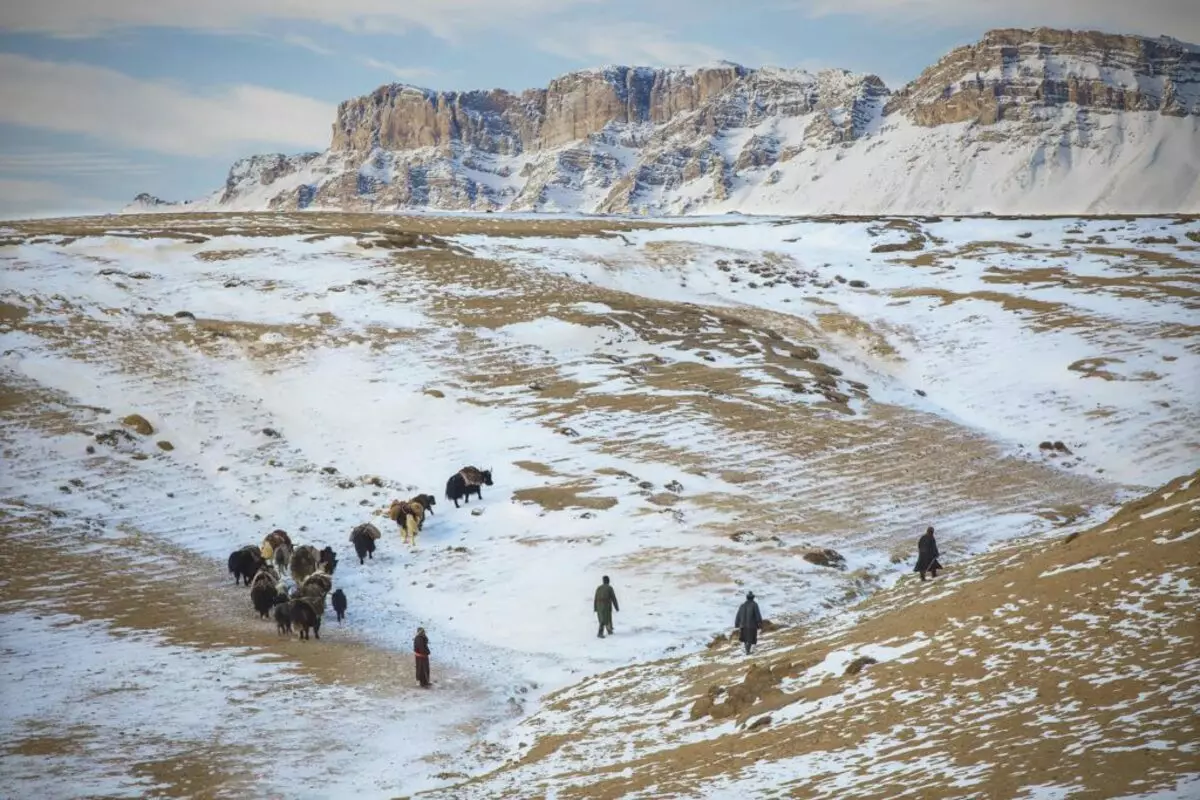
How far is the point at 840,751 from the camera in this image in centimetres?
1490

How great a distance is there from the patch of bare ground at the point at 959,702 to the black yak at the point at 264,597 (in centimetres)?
915

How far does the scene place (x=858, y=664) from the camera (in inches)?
723

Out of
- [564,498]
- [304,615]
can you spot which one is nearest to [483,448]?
[564,498]

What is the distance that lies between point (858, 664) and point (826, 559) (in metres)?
12.3

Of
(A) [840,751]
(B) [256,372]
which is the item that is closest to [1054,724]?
(A) [840,751]

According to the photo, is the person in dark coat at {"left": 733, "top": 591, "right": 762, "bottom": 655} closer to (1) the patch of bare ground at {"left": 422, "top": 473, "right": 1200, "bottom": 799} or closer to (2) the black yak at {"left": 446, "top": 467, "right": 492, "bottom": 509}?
(1) the patch of bare ground at {"left": 422, "top": 473, "right": 1200, "bottom": 799}

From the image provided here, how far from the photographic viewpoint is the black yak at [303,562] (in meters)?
29.9

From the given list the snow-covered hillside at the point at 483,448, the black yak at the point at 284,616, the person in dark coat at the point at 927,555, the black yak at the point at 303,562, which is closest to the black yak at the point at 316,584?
the black yak at the point at 284,616

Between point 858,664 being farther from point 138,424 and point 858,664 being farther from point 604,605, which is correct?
point 138,424

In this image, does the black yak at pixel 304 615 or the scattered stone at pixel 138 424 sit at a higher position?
the scattered stone at pixel 138 424

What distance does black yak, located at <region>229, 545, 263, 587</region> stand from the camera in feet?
98.3

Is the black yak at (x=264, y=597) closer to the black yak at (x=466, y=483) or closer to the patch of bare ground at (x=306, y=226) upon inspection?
the black yak at (x=466, y=483)

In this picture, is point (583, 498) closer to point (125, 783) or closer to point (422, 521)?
point (422, 521)

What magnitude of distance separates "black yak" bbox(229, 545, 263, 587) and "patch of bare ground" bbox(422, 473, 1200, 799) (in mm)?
11727
